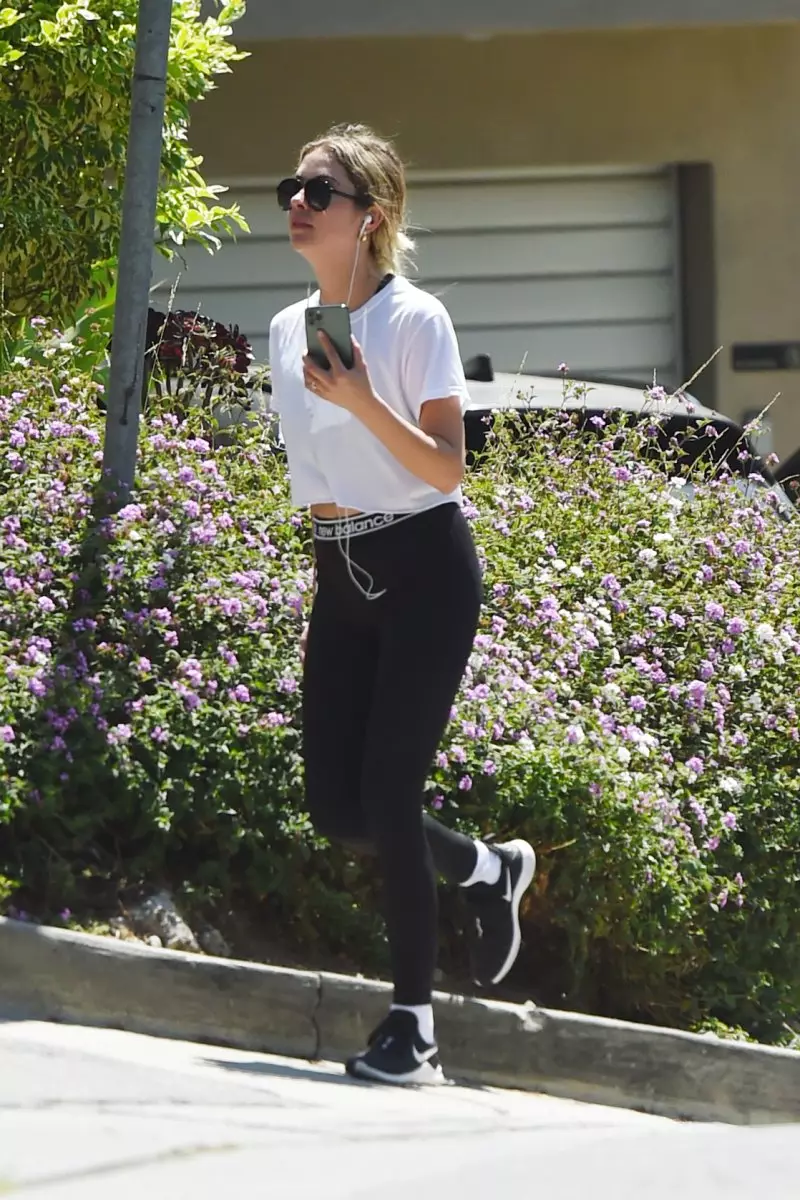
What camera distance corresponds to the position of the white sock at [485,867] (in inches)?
172

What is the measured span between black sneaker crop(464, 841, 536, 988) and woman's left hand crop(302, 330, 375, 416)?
121 cm

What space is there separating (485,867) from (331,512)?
0.90 m

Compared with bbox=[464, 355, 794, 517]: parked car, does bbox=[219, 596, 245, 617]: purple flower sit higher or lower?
lower

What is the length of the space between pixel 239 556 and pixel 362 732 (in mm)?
1501

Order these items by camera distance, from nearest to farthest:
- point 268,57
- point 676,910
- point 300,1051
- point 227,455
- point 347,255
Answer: point 347,255 < point 300,1051 < point 676,910 < point 227,455 < point 268,57

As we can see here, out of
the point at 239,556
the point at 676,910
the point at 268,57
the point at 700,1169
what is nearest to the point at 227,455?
the point at 239,556

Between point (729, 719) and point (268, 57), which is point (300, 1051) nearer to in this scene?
point (729, 719)

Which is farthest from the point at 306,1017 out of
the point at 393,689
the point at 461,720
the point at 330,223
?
the point at 330,223

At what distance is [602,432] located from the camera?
23.7 ft

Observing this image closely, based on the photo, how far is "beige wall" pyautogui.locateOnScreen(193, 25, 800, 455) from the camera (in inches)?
510

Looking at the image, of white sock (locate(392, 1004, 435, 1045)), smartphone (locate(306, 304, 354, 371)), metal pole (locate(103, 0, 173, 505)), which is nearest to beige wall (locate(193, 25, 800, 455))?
metal pole (locate(103, 0, 173, 505))

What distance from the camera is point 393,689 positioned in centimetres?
398

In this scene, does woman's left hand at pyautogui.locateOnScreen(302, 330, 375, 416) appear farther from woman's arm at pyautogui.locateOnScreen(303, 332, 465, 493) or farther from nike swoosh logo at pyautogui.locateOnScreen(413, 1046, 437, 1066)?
nike swoosh logo at pyautogui.locateOnScreen(413, 1046, 437, 1066)

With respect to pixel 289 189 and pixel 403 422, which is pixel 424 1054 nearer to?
pixel 403 422
